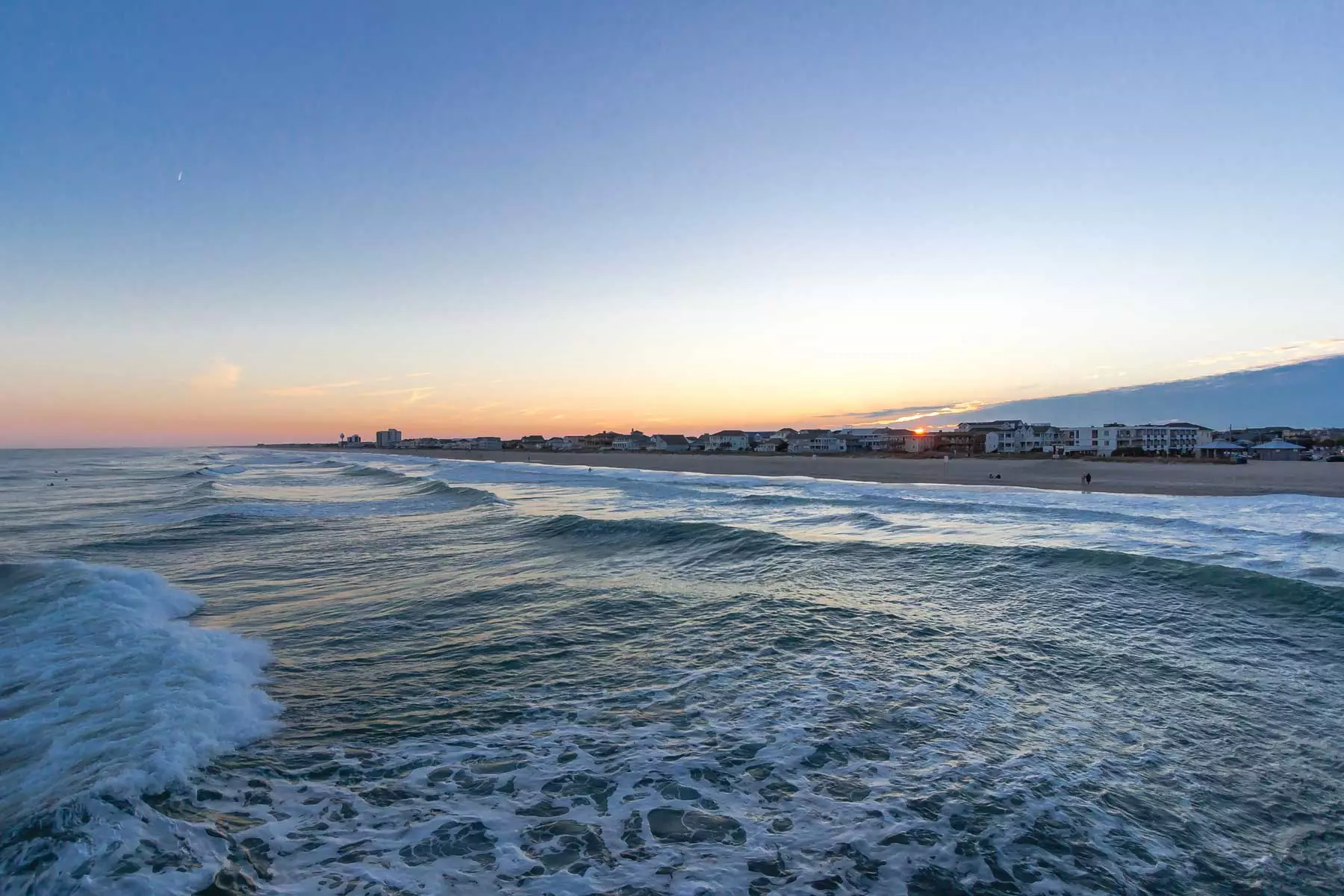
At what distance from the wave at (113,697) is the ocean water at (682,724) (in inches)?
1.5

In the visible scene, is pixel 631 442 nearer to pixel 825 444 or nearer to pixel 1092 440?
pixel 825 444

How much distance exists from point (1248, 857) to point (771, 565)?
874 cm

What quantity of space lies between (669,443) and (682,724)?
156216mm

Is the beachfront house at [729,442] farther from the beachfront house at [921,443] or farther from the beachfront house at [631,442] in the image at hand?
the beachfront house at [921,443]

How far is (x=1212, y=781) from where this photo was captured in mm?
4461

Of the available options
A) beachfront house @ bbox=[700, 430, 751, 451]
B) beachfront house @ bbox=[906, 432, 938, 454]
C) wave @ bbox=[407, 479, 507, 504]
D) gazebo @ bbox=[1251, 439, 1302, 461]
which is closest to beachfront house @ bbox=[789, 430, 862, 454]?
beachfront house @ bbox=[906, 432, 938, 454]

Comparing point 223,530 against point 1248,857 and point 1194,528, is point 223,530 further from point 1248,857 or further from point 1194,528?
point 1194,528

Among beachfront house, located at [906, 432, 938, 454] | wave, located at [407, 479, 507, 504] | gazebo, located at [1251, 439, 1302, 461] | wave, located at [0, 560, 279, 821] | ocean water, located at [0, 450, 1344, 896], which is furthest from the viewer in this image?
beachfront house, located at [906, 432, 938, 454]

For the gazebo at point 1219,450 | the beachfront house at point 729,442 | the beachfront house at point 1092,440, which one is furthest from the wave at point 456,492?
the beachfront house at point 729,442

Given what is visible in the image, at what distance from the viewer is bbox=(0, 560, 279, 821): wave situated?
14.4 ft

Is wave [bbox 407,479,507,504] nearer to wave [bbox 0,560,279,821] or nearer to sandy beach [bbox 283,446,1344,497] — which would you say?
wave [bbox 0,560,279,821]

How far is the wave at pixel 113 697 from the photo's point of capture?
14.4 ft

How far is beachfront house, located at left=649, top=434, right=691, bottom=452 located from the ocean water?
435 ft

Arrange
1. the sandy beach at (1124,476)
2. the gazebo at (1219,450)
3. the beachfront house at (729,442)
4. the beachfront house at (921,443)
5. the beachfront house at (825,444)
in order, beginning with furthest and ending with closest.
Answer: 1. the beachfront house at (729,442)
2. the beachfront house at (825,444)
3. the beachfront house at (921,443)
4. the gazebo at (1219,450)
5. the sandy beach at (1124,476)
